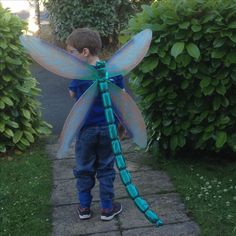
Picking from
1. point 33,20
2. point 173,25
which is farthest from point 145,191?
point 33,20

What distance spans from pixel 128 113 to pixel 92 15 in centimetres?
729

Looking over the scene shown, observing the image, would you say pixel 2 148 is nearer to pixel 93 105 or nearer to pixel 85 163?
pixel 85 163

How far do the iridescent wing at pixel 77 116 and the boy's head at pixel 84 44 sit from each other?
25 cm

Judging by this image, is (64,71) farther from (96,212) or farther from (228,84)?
(228,84)

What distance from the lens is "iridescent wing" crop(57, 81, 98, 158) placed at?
404 centimetres

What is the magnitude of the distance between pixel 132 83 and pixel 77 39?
1463mm

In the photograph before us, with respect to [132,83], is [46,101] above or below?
below

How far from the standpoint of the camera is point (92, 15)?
11172 millimetres

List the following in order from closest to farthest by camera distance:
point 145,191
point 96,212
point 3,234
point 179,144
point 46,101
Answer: point 3,234 → point 96,212 → point 145,191 → point 179,144 → point 46,101

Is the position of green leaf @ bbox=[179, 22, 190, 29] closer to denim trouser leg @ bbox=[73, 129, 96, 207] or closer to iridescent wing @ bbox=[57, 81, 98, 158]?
iridescent wing @ bbox=[57, 81, 98, 158]

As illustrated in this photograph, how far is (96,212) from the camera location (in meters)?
4.62

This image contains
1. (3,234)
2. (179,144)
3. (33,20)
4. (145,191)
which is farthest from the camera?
(33,20)

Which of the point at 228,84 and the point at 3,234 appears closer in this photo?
the point at 3,234

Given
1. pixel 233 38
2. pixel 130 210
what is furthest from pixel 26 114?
pixel 233 38
